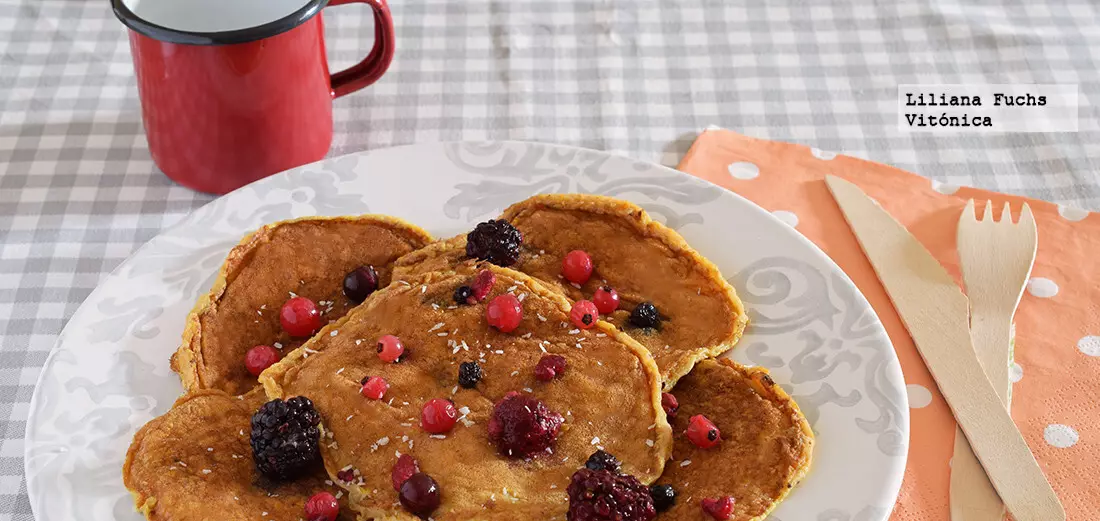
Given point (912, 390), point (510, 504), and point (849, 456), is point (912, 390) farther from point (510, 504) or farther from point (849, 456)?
point (510, 504)

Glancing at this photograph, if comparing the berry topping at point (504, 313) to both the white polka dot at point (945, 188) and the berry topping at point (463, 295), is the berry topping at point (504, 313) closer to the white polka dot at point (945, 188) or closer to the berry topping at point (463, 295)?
the berry topping at point (463, 295)

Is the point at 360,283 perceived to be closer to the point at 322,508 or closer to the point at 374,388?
the point at 374,388

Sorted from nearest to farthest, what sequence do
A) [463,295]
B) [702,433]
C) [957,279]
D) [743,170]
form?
1. [702,433]
2. [463,295]
3. [957,279]
4. [743,170]

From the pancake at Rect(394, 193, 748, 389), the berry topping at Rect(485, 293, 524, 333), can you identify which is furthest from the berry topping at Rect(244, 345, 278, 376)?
the berry topping at Rect(485, 293, 524, 333)

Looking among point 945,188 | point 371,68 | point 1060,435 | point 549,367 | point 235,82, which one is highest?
point 235,82

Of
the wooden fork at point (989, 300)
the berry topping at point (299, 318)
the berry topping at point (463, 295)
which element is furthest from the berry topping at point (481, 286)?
the wooden fork at point (989, 300)

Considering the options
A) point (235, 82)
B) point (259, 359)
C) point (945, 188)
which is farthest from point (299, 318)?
point (945, 188)
